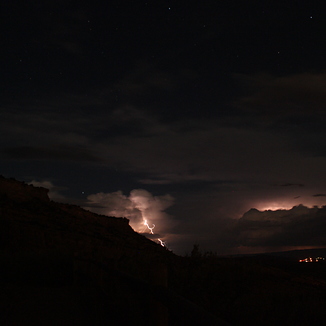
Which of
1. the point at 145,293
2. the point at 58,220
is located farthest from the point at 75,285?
the point at 58,220

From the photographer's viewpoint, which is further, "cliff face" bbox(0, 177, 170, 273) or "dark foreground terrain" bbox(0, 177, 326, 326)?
"cliff face" bbox(0, 177, 170, 273)

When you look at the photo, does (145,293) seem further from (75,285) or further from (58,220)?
(58,220)

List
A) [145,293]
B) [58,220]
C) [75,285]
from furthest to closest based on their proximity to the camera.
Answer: [58,220], [75,285], [145,293]

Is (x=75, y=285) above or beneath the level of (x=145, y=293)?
above

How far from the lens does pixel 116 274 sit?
7.43m

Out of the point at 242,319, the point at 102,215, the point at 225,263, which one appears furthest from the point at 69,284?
the point at 102,215

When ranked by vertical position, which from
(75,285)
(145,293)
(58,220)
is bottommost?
(145,293)

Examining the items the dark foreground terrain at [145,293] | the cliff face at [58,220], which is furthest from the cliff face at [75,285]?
the cliff face at [58,220]

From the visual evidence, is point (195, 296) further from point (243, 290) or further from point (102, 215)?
point (102, 215)

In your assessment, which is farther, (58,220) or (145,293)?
(58,220)

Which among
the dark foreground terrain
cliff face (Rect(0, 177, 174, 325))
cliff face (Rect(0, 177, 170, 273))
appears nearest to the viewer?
the dark foreground terrain

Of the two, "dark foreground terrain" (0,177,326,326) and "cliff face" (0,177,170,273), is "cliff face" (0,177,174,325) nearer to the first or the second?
"dark foreground terrain" (0,177,326,326)

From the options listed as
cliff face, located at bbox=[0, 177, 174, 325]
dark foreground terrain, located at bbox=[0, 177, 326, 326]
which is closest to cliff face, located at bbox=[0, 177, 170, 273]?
cliff face, located at bbox=[0, 177, 174, 325]

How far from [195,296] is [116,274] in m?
1.68
